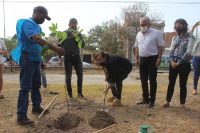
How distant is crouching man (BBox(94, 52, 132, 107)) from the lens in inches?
340

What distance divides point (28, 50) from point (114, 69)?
2.15m

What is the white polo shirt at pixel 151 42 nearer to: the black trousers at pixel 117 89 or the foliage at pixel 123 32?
the black trousers at pixel 117 89

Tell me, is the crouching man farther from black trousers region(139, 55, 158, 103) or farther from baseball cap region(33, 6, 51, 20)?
baseball cap region(33, 6, 51, 20)

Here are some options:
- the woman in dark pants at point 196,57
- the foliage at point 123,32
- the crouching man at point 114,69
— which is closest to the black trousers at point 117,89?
the crouching man at point 114,69

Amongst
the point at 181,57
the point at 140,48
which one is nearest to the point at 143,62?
the point at 140,48

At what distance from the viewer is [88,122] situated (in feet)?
24.8

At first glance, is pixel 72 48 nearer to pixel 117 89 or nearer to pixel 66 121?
pixel 117 89

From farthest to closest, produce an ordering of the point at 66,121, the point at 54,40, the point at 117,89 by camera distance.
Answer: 1. the point at 117,89
2. the point at 54,40
3. the point at 66,121

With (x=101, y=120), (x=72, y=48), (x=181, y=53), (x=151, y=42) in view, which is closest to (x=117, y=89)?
(x=151, y=42)

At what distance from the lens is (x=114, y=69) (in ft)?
28.8

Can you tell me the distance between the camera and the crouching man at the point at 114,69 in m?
8.62

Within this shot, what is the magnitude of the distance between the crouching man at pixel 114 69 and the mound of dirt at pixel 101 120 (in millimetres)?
1213

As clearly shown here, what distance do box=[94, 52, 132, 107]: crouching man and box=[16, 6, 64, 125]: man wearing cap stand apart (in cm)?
154

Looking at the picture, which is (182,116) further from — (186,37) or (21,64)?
(21,64)
